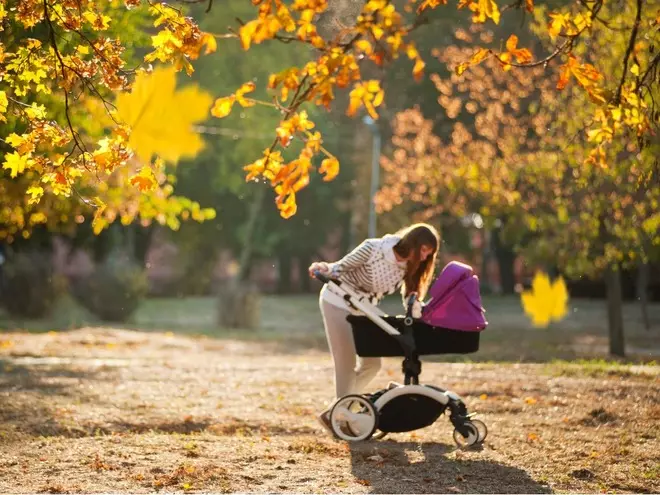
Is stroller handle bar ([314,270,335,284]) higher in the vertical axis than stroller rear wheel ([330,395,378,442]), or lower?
higher

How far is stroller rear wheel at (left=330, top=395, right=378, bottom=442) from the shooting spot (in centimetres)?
858

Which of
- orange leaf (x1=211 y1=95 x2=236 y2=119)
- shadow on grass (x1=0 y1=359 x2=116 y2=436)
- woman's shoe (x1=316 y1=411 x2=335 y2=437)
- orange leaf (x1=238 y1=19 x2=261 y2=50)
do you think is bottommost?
shadow on grass (x1=0 y1=359 x2=116 y2=436)

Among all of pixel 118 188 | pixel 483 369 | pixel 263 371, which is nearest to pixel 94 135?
pixel 118 188

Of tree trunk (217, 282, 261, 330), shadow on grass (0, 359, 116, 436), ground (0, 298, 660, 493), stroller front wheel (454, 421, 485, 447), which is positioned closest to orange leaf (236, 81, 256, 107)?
ground (0, 298, 660, 493)

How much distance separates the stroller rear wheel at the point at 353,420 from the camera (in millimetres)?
8578

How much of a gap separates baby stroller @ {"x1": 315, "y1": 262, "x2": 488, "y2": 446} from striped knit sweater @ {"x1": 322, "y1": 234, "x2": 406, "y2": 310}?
0.53ft

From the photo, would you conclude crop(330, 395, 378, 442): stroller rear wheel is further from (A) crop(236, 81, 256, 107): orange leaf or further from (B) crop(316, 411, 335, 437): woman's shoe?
(A) crop(236, 81, 256, 107): orange leaf

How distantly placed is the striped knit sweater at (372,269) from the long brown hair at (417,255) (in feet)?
0.21


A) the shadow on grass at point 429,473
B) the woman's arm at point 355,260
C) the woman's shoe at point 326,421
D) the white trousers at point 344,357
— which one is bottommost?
the shadow on grass at point 429,473

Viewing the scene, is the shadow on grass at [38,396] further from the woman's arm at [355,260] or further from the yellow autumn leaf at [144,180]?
the yellow autumn leaf at [144,180]

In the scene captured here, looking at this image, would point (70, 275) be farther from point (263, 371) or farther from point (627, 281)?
point (263, 371)

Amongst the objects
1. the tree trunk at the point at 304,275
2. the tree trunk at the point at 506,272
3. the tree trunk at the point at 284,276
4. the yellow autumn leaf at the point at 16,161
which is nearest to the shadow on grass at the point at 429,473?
the yellow autumn leaf at the point at 16,161

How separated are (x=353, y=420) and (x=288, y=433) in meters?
0.98

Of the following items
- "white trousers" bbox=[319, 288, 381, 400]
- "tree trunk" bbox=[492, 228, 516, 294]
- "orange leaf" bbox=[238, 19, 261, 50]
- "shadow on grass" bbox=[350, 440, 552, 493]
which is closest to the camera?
"orange leaf" bbox=[238, 19, 261, 50]
